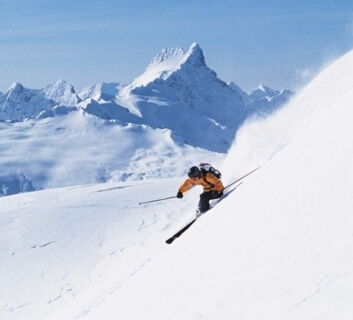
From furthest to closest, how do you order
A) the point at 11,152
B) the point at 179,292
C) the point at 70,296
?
the point at 11,152 < the point at 70,296 < the point at 179,292

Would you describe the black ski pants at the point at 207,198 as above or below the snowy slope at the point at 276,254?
above

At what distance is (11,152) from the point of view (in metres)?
111

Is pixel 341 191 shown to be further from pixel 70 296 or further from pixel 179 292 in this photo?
pixel 70 296

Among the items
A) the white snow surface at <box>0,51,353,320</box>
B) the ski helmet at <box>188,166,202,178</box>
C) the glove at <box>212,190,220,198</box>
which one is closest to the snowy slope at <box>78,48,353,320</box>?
the white snow surface at <box>0,51,353,320</box>

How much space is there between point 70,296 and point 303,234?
8.46 m

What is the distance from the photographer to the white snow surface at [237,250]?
429cm

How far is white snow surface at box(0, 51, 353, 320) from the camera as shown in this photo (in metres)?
4.29

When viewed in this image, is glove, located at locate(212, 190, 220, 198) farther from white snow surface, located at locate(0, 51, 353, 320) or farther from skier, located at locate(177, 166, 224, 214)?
white snow surface, located at locate(0, 51, 353, 320)

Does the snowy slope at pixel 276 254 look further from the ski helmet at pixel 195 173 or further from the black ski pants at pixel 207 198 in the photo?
the ski helmet at pixel 195 173

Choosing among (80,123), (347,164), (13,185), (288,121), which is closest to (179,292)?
(347,164)

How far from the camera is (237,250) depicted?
567 centimetres

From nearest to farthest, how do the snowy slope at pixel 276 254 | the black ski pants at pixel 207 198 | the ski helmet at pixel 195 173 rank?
the snowy slope at pixel 276 254 < the black ski pants at pixel 207 198 < the ski helmet at pixel 195 173

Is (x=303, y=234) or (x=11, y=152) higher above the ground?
(x=11, y=152)

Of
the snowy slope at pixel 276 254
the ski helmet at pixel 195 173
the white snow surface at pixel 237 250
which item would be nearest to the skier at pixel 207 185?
the ski helmet at pixel 195 173
